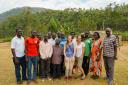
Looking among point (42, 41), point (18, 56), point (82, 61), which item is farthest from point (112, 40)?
point (18, 56)

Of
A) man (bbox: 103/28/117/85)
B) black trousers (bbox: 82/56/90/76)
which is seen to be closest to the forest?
black trousers (bbox: 82/56/90/76)

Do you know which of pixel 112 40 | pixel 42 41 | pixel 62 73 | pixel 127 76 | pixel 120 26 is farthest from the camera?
pixel 120 26

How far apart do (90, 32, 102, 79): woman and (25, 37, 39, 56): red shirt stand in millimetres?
2147

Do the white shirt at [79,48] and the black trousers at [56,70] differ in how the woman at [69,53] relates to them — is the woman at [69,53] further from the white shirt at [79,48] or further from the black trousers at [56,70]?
the black trousers at [56,70]

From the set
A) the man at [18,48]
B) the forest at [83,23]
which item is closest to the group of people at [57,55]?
the man at [18,48]

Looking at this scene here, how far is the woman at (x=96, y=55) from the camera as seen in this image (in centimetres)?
1102

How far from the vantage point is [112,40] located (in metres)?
10.2

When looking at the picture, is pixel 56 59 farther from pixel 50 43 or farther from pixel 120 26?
pixel 120 26

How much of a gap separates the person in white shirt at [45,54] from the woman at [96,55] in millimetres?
1627

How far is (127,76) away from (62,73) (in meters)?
2.96

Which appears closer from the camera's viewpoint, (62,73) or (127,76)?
(62,73)

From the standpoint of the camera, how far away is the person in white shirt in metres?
11.0

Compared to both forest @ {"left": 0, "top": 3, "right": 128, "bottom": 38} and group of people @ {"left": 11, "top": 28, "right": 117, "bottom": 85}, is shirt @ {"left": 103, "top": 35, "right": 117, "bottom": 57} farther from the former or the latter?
forest @ {"left": 0, "top": 3, "right": 128, "bottom": 38}

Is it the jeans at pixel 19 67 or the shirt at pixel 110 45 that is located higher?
the shirt at pixel 110 45
